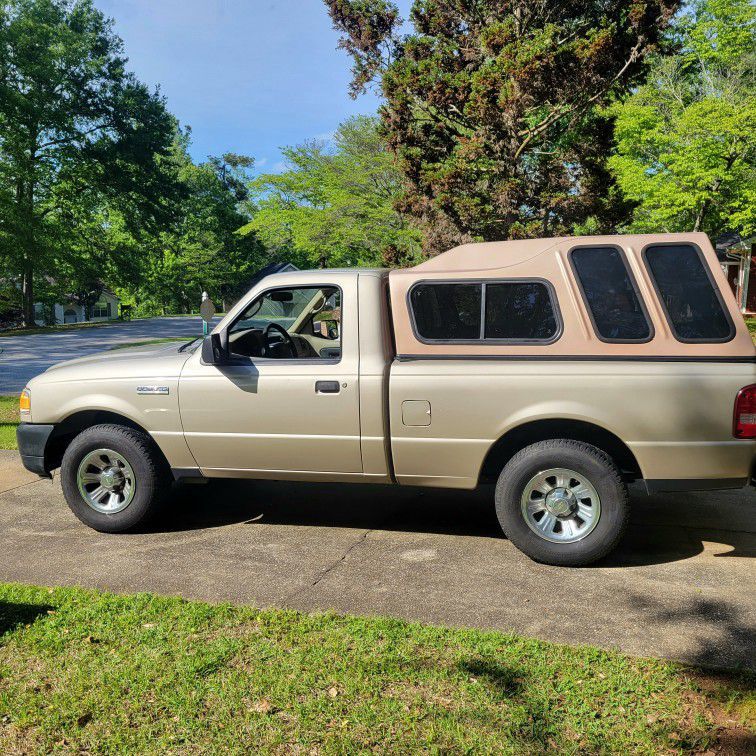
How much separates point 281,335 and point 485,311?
166 centimetres

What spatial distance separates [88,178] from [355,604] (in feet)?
121

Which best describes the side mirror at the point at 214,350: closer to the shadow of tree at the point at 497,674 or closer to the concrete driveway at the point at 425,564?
the concrete driveway at the point at 425,564

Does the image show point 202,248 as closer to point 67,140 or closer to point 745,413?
point 67,140

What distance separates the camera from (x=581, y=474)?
4.53m

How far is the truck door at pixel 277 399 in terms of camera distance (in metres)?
4.93

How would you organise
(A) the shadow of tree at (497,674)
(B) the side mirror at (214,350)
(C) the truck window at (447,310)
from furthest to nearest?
(B) the side mirror at (214,350)
(C) the truck window at (447,310)
(A) the shadow of tree at (497,674)

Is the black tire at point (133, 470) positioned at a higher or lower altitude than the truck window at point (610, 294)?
lower

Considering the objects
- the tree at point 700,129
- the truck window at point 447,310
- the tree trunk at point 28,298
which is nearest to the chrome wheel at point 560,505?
the truck window at point 447,310

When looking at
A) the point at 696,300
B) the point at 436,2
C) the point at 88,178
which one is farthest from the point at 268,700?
the point at 88,178

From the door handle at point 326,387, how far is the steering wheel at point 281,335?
50 centimetres

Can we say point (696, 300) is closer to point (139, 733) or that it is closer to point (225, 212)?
point (139, 733)

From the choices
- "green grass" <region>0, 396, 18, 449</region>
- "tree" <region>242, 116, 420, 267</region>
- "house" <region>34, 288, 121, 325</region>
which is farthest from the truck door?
"house" <region>34, 288, 121, 325</region>

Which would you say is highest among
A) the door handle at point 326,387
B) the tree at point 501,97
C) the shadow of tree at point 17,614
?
the tree at point 501,97

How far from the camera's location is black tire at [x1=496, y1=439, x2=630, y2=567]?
14.6ft
